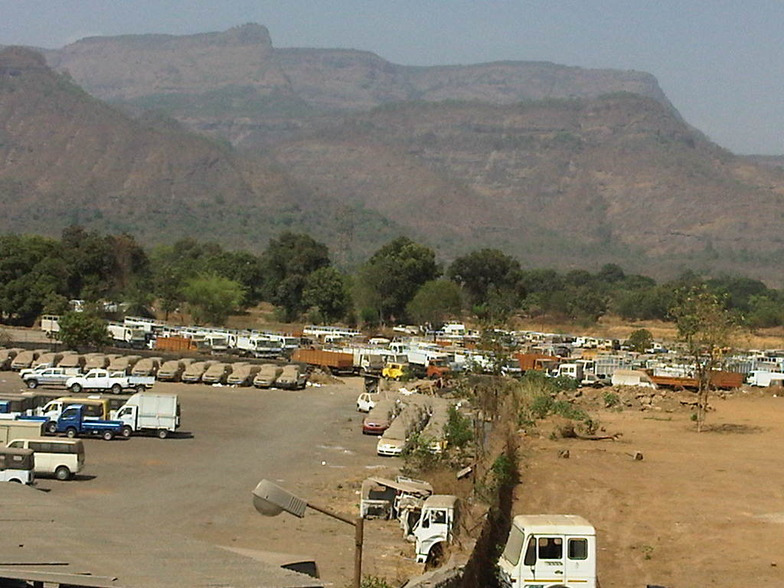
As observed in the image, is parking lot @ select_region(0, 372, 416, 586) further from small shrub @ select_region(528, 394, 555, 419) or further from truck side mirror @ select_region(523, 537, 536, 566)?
small shrub @ select_region(528, 394, 555, 419)

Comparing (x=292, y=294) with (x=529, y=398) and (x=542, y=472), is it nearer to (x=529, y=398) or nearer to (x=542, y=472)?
(x=529, y=398)

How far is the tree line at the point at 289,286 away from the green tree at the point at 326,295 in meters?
0.11

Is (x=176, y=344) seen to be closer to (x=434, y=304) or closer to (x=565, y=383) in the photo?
(x=565, y=383)

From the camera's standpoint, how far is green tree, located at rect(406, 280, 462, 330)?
111m

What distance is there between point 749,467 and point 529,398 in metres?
16.5

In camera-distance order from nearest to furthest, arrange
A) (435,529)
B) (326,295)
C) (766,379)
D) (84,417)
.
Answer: (435,529)
(84,417)
(766,379)
(326,295)

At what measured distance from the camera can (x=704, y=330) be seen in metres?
49.7

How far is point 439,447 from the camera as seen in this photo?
114ft

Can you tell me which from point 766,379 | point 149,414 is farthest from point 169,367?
point 766,379

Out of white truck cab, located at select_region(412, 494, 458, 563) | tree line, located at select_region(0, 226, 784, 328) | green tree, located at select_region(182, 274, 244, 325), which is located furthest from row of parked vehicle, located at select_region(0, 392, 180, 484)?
green tree, located at select_region(182, 274, 244, 325)

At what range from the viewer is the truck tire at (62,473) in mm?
31469

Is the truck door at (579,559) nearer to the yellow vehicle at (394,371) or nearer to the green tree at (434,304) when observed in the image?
the yellow vehicle at (394,371)

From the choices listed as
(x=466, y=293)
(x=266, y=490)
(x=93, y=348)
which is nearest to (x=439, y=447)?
(x=266, y=490)

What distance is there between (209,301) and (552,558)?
86.8 meters
